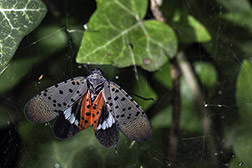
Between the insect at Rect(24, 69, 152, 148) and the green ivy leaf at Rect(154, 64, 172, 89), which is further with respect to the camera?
the green ivy leaf at Rect(154, 64, 172, 89)

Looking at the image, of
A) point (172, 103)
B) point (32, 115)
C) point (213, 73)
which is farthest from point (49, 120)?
point (213, 73)

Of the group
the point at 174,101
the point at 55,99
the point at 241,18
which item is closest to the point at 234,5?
the point at 241,18

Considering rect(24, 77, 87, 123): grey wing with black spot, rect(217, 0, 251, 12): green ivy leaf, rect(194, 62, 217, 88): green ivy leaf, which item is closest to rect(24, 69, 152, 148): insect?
rect(24, 77, 87, 123): grey wing with black spot

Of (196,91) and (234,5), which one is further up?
(234,5)

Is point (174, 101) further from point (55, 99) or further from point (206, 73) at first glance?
point (55, 99)

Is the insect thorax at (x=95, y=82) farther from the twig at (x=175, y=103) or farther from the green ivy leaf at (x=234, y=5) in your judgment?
the green ivy leaf at (x=234, y=5)

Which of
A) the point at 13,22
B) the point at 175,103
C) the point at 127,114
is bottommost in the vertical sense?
the point at 175,103

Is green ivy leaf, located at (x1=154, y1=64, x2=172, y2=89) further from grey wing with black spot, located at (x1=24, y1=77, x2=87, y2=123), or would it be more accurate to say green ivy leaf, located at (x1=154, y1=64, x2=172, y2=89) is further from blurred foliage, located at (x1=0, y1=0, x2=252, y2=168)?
grey wing with black spot, located at (x1=24, y1=77, x2=87, y2=123)
